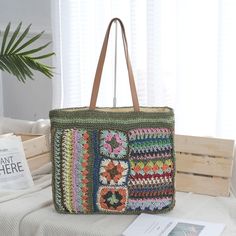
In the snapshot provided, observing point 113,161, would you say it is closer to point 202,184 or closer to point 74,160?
point 74,160

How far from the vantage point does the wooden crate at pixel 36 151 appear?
5.31 feet

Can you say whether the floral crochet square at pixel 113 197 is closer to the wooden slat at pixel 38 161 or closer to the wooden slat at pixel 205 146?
the wooden slat at pixel 205 146

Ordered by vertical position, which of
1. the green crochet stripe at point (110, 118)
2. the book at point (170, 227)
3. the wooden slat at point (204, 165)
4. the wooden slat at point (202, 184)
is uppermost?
the green crochet stripe at point (110, 118)

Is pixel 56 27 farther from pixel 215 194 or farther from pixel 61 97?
pixel 215 194

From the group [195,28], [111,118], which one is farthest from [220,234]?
[195,28]

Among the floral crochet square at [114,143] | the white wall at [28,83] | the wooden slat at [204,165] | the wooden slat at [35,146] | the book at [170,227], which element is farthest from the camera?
the white wall at [28,83]

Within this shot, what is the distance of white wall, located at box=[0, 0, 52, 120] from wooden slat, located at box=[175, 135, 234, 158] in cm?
105

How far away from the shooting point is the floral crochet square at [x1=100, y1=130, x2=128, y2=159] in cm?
125

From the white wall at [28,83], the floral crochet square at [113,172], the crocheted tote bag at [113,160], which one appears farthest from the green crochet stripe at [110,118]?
the white wall at [28,83]

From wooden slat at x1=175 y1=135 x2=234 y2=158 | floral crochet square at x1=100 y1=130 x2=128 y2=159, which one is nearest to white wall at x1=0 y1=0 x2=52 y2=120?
wooden slat at x1=175 y1=135 x2=234 y2=158

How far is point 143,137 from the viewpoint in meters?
1.25

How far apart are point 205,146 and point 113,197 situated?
36cm

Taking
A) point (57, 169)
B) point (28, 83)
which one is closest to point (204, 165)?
point (57, 169)

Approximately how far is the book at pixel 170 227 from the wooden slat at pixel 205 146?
0.29 meters
